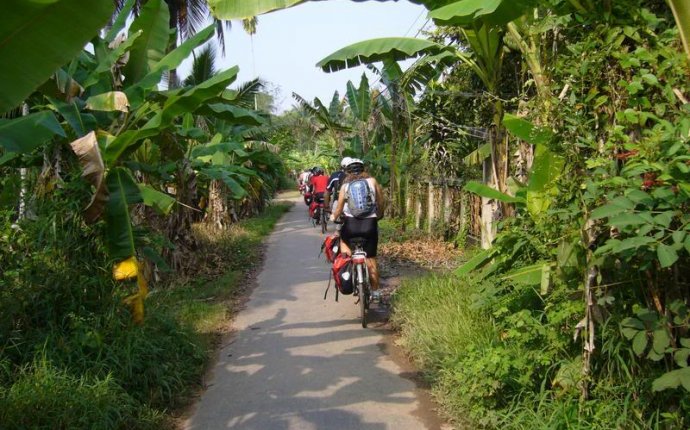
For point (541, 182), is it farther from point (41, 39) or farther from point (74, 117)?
point (74, 117)

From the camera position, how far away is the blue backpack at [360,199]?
734cm

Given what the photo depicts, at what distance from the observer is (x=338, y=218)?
765 cm

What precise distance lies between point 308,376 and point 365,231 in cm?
228

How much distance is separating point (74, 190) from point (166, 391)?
77.4 inches

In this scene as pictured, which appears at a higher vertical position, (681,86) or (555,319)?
(681,86)

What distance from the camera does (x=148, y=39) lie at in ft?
22.3

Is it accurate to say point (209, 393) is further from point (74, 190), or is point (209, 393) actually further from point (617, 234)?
point (617, 234)

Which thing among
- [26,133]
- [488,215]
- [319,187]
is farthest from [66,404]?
[319,187]

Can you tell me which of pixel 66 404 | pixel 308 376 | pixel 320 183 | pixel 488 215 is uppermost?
pixel 320 183

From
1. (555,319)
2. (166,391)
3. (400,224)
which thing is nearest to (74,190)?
(166,391)

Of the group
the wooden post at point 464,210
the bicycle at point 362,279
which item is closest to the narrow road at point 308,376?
the bicycle at point 362,279

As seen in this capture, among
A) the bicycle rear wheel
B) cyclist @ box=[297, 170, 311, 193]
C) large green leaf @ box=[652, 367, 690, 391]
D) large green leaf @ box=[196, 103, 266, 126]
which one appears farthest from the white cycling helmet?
cyclist @ box=[297, 170, 311, 193]

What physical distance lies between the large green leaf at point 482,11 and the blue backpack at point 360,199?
2672 millimetres

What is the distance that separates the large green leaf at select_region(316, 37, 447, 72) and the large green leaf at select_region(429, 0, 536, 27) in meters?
1.91
